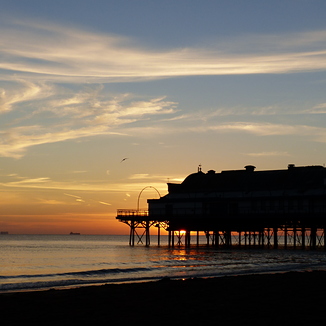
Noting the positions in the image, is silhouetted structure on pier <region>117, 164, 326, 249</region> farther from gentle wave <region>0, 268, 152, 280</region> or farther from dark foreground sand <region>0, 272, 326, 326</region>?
dark foreground sand <region>0, 272, 326, 326</region>

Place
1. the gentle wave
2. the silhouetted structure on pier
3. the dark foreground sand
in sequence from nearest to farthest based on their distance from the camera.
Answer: the dark foreground sand, the gentle wave, the silhouetted structure on pier

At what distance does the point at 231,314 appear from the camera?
1830cm

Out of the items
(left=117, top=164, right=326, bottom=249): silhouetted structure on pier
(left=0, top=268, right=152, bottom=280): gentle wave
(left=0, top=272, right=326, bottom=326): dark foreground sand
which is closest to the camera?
(left=0, top=272, right=326, bottom=326): dark foreground sand

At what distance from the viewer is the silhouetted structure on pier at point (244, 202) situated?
68375 mm

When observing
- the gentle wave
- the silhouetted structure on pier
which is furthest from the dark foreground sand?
the silhouetted structure on pier

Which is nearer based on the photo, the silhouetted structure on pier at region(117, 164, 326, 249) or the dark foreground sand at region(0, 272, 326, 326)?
the dark foreground sand at region(0, 272, 326, 326)

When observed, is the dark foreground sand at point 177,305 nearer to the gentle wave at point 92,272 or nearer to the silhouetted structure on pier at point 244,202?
the gentle wave at point 92,272

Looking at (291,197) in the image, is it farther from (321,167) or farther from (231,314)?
(231,314)

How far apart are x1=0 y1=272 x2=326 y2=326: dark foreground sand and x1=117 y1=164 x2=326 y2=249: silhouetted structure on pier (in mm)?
41700

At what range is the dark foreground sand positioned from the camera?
17469 mm

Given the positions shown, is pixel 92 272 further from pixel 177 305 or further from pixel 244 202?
pixel 244 202

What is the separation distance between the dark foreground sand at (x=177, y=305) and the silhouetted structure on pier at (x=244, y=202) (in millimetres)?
41700

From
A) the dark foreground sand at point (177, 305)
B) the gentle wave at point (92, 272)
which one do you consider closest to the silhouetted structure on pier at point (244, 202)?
the gentle wave at point (92, 272)

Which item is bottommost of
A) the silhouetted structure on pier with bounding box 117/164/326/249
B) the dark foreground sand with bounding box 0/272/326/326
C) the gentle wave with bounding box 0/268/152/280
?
the gentle wave with bounding box 0/268/152/280
